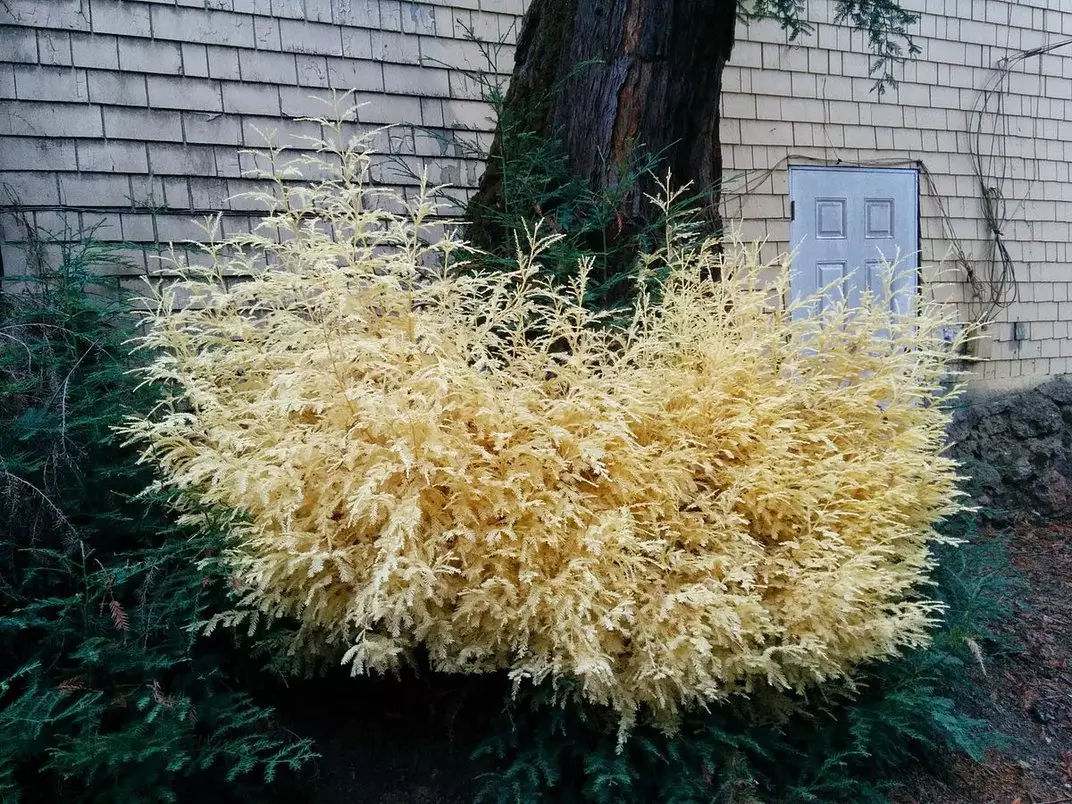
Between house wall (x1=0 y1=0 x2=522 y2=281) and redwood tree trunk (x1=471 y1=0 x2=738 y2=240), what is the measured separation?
545mm

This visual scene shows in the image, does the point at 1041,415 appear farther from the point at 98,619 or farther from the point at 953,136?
the point at 98,619

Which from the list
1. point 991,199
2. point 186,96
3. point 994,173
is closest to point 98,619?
point 186,96

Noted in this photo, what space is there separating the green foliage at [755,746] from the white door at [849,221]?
3.42 metres

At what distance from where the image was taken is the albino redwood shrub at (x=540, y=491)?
2.36 meters

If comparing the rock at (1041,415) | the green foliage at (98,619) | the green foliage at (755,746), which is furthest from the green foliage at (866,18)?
the green foliage at (98,619)

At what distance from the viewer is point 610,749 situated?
98.8 inches

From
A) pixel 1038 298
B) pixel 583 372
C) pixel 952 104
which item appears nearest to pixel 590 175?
pixel 583 372

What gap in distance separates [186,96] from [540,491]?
9.29 feet

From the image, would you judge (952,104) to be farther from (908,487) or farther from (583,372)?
(583,372)

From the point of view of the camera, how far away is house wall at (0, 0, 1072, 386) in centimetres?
367

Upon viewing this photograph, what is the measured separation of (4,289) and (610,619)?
3.09m

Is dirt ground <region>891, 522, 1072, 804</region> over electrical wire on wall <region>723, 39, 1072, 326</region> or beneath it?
beneath

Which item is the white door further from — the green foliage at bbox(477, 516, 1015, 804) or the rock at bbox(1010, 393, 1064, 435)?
the green foliage at bbox(477, 516, 1015, 804)


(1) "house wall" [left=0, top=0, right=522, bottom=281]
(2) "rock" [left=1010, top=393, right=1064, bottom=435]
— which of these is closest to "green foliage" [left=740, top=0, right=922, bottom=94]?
(1) "house wall" [left=0, top=0, right=522, bottom=281]
